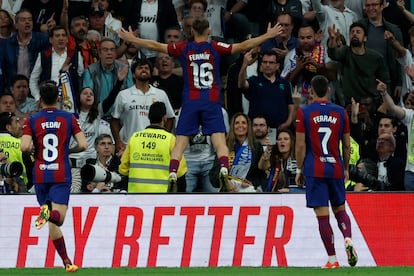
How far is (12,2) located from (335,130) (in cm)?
906

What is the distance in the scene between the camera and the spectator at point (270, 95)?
19.3m

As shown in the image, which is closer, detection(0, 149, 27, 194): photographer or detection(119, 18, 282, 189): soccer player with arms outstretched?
detection(119, 18, 282, 189): soccer player with arms outstretched

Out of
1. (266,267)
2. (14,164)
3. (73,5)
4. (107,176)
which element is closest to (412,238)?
(266,267)

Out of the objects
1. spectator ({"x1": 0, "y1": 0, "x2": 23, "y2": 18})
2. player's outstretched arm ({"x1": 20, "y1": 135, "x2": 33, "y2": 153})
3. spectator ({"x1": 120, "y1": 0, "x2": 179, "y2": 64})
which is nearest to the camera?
player's outstretched arm ({"x1": 20, "y1": 135, "x2": 33, "y2": 153})

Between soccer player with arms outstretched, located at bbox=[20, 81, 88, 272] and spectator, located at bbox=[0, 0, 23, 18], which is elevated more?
spectator, located at bbox=[0, 0, 23, 18]

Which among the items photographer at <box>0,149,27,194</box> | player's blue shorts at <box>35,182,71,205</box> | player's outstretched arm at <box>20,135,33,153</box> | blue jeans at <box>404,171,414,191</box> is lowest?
photographer at <box>0,149,27,194</box>

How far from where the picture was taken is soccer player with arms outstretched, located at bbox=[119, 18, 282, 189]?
1580cm

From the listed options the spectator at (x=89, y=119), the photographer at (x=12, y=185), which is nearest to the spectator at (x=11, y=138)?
the photographer at (x=12, y=185)

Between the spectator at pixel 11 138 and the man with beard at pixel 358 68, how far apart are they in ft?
→ 16.7

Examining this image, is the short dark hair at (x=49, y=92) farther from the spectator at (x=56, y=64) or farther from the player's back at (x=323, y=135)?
the spectator at (x=56, y=64)

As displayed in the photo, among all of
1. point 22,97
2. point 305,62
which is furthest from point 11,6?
point 305,62

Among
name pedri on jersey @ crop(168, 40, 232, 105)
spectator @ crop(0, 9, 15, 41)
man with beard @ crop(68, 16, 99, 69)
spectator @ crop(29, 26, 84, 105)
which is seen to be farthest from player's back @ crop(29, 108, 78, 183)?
spectator @ crop(0, 9, 15, 41)

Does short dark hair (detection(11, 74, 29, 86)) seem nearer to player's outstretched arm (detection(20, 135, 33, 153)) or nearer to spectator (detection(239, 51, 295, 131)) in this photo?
spectator (detection(239, 51, 295, 131))

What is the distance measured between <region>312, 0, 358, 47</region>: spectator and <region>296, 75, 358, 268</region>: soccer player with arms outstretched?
6535mm
